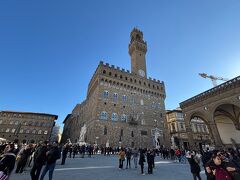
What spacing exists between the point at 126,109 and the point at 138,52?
1761 centimetres

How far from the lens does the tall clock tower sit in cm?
3838

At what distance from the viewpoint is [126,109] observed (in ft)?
104

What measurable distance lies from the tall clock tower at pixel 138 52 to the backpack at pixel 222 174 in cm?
3423

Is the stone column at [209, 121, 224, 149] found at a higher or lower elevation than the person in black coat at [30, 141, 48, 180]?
higher

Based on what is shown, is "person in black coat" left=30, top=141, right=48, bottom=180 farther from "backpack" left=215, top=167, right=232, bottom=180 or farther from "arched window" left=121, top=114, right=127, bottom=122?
"arched window" left=121, top=114, right=127, bottom=122

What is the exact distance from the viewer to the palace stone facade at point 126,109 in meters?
28.1

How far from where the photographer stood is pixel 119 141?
27.9 m

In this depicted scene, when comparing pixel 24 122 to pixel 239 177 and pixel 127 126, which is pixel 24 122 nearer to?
pixel 127 126

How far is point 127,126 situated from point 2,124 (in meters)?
40.8

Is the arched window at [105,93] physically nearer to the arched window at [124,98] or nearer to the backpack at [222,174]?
the arched window at [124,98]

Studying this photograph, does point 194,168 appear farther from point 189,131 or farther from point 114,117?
point 114,117

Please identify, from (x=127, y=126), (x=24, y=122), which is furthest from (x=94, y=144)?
(x=24, y=122)

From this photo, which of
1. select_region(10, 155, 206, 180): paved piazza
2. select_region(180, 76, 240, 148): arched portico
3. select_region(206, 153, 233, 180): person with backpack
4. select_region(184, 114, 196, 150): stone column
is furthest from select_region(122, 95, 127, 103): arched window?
select_region(206, 153, 233, 180): person with backpack

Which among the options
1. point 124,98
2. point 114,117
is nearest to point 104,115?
point 114,117
